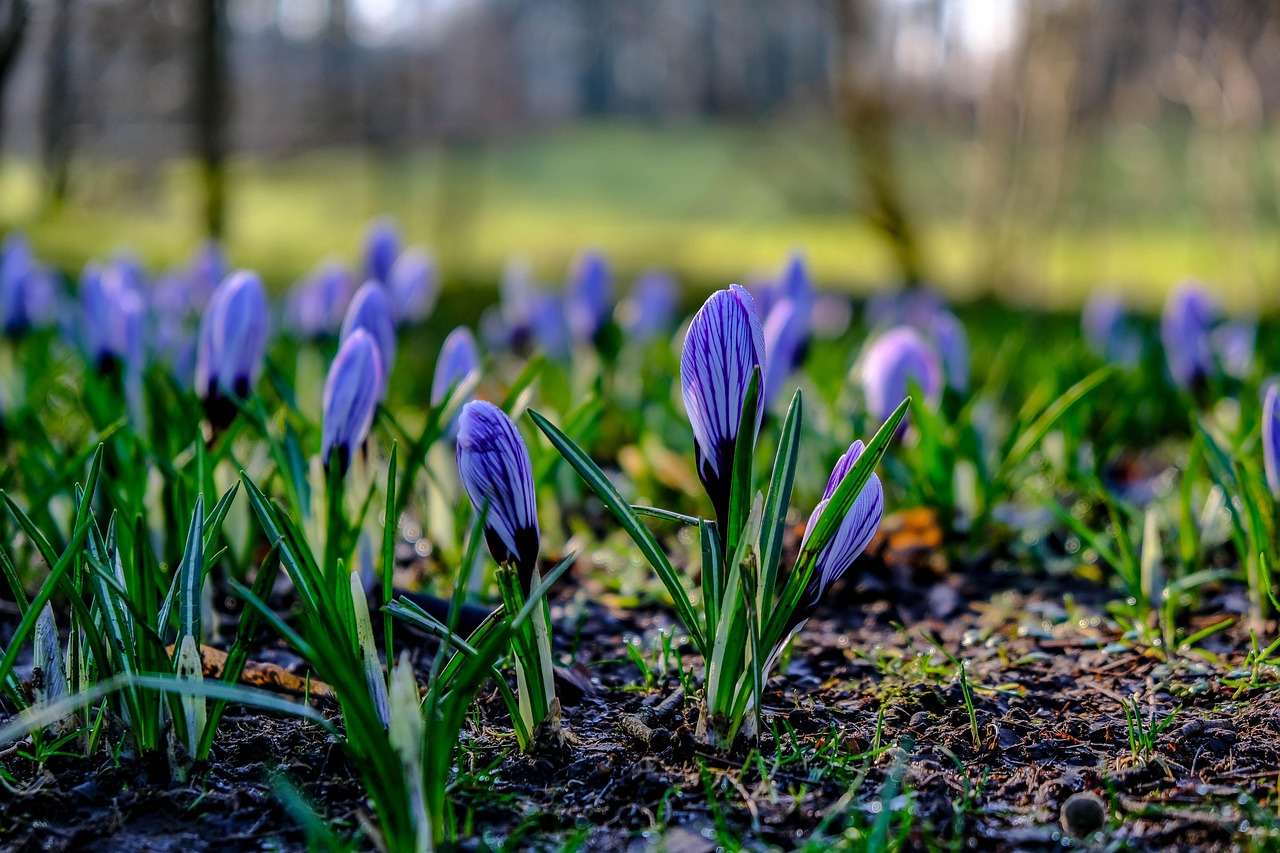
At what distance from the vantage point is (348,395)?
174cm

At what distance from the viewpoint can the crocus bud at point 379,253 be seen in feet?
9.88

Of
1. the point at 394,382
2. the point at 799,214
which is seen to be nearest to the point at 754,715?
the point at 394,382

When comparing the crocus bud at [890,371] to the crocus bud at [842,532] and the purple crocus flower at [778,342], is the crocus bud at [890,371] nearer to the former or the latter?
the purple crocus flower at [778,342]

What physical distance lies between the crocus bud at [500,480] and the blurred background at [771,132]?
1.80 meters

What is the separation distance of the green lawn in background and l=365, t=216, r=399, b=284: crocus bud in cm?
383

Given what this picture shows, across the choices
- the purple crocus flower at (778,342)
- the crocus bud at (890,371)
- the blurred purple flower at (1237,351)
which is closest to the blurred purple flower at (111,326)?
the purple crocus flower at (778,342)

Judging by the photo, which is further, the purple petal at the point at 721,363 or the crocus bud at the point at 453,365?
the crocus bud at the point at 453,365

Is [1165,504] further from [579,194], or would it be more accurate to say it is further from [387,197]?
[579,194]

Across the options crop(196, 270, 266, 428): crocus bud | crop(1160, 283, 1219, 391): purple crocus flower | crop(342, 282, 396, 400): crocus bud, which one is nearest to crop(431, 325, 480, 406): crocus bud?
crop(342, 282, 396, 400): crocus bud

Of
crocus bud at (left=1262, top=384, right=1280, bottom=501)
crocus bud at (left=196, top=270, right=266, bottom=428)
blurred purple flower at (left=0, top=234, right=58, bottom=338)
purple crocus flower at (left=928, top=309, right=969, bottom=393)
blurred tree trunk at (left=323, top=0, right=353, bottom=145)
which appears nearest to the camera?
crocus bud at (left=1262, top=384, right=1280, bottom=501)

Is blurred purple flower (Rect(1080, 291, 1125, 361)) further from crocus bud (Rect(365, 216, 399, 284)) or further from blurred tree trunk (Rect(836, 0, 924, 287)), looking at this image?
blurred tree trunk (Rect(836, 0, 924, 287))

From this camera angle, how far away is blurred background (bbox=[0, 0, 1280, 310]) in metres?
7.79

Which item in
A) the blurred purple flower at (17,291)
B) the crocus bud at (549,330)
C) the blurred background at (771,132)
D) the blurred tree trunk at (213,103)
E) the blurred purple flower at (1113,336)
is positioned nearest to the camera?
the blurred purple flower at (17,291)

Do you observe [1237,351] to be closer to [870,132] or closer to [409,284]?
[409,284]
